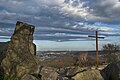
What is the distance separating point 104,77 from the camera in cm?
2070

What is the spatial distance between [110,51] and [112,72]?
24601 mm

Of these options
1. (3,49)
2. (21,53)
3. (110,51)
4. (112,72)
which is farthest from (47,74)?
(110,51)

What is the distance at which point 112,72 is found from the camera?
806 inches

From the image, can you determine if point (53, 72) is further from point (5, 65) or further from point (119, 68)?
point (119, 68)

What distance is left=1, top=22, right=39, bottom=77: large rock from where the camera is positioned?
→ 16312 millimetres

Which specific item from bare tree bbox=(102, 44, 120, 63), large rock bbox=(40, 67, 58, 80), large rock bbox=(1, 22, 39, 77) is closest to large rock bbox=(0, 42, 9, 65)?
large rock bbox=(1, 22, 39, 77)

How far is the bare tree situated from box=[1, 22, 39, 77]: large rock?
26656 millimetres

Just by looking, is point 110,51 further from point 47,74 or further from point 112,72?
point 47,74

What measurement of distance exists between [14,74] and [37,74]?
4.42 feet

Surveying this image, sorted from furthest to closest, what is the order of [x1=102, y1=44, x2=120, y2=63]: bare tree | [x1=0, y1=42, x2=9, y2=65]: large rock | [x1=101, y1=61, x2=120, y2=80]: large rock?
[x1=102, y1=44, x2=120, y2=63]: bare tree
[x1=101, y1=61, x2=120, y2=80]: large rock
[x1=0, y1=42, x2=9, y2=65]: large rock

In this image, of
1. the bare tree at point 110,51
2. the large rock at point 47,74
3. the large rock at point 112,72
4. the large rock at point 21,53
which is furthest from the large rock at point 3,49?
the bare tree at point 110,51

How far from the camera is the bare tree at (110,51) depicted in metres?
42.8

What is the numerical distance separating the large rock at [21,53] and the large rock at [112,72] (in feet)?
20.2

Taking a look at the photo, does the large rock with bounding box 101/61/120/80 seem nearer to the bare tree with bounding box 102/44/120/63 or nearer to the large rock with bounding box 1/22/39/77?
the large rock with bounding box 1/22/39/77
